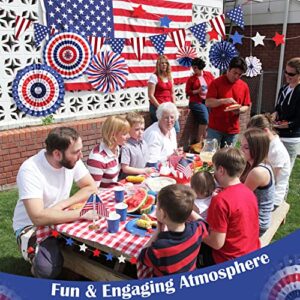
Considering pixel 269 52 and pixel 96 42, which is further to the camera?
pixel 269 52

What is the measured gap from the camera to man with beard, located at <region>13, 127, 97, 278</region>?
247cm

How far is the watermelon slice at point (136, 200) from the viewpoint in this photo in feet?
8.49

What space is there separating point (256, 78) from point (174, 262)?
10.3m

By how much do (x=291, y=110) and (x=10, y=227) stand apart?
12.4 ft

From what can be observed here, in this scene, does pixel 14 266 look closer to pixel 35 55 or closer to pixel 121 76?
pixel 35 55

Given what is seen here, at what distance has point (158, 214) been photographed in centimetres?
205

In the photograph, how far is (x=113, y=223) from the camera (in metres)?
2.30

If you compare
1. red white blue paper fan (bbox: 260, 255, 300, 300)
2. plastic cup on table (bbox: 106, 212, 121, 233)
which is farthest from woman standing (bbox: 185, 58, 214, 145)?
red white blue paper fan (bbox: 260, 255, 300, 300)

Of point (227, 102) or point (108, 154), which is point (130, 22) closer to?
point (227, 102)

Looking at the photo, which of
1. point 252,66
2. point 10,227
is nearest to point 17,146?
point 10,227

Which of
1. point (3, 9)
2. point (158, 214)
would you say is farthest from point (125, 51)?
point (158, 214)

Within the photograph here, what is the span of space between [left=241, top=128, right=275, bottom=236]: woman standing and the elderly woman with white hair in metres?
1.22

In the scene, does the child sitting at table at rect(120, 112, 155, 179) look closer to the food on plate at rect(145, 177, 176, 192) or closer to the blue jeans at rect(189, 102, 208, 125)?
the food on plate at rect(145, 177, 176, 192)

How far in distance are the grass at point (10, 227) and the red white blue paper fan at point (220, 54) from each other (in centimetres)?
318
